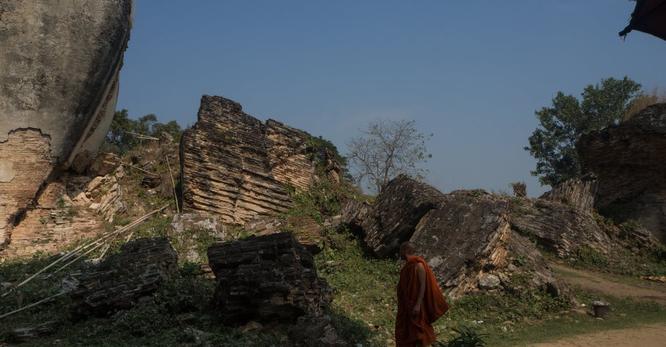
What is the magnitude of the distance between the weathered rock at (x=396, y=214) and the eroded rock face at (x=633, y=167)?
26.6 ft

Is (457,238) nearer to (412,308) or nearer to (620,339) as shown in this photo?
(620,339)

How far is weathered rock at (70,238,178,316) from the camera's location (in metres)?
7.56

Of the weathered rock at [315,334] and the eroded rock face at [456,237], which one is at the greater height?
the eroded rock face at [456,237]

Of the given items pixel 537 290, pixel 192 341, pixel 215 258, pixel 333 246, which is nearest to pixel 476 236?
pixel 537 290

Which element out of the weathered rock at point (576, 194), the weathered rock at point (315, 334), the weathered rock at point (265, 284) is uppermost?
the weathered rock at point (576, 194)

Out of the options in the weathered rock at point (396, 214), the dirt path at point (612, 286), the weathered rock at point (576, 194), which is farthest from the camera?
the weathered rock at point (576, 194)

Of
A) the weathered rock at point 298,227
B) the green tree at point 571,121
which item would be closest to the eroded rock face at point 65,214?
the weathered rock at point 298,227

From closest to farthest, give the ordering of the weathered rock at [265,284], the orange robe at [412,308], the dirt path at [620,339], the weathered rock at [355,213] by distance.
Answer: the orange robe at [412,308] < the weathered rock at [265,284] < the dirt path at [620,339] < the weathered rock at [355,213]

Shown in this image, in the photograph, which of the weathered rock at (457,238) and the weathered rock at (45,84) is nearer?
the weathered rock at (457,238)

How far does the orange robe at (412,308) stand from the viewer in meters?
6.12

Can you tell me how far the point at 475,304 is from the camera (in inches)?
369

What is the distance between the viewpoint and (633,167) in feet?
56.1

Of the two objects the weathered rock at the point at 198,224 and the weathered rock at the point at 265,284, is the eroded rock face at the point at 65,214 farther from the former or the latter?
the weathered rock at the point at 265,284

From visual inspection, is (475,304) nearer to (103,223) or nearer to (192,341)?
(192,341)
